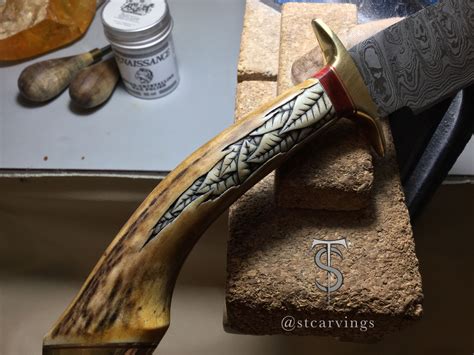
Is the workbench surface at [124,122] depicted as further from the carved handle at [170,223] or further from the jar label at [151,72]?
the carved handle at [170,223]

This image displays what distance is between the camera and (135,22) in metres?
0.79

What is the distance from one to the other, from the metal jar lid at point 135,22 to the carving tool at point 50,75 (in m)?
0.12

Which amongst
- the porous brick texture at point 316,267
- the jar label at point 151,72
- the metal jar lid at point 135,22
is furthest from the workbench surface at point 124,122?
the porous brick texture at point 316,267

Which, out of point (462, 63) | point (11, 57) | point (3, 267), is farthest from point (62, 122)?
point (462, 63)

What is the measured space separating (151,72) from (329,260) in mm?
446

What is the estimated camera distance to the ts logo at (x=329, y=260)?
1.81 feet

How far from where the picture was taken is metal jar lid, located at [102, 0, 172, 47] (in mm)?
780

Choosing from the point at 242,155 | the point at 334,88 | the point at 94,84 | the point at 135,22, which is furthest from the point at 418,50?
the point at 94,84

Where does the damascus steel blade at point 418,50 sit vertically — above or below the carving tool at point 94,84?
above

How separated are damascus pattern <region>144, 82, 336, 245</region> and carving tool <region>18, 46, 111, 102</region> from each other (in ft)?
1.56

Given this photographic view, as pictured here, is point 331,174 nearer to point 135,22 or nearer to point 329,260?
point 329,260

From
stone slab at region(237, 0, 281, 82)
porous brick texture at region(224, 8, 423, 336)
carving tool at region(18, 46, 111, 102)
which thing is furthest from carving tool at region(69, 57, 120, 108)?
porous brick texture at region(224, 8, 423, 336)

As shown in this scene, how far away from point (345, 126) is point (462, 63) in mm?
134

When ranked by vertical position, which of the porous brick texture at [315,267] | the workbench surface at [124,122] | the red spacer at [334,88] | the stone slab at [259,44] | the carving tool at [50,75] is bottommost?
the workbench surface at [124,122]
